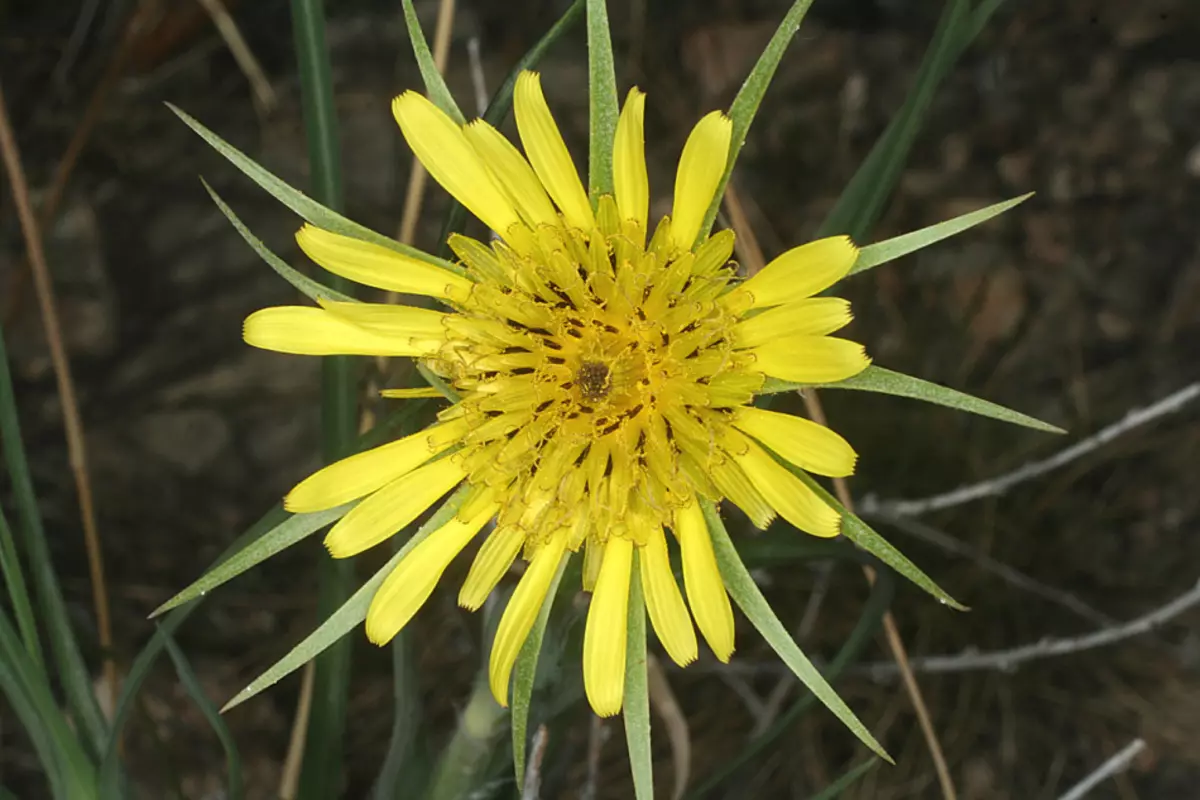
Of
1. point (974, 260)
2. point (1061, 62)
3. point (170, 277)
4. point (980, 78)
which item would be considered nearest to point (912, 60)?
point (980, 78)

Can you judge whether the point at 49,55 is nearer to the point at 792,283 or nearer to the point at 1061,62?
the point at 792,283

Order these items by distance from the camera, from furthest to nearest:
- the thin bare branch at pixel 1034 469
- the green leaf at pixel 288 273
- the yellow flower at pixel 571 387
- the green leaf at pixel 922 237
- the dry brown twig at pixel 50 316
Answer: the thin bare branch at pixel 1034 469, the dry brown twig at pixel 50 316, the yellow flower at pixel 571 387, the green leaf at pixel 288 273, the green leaf at pixel 922 237

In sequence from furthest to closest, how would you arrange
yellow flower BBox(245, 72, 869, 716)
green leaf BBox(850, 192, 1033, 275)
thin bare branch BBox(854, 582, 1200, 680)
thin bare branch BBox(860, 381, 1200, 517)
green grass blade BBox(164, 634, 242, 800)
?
thin bare branch BBox(854, 582, 1200, 680), thin bare branch BBox(860, 381, 1200, 517), green grass blade BBox(164, 634, 242, 800), yellow flower BBox(245, 72, 869, 716), green leaf BBox(850, 192, 1033, 275)

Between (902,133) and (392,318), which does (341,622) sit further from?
(902,133)

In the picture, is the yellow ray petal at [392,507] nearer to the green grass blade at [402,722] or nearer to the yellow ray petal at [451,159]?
the green grass blade at [402,722]

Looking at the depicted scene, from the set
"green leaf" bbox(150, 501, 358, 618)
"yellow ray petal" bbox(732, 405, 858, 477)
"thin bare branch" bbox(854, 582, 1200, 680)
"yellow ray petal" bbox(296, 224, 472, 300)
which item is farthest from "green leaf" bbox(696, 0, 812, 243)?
"thin bare branch" bbox(854, 582, 1200, 680)

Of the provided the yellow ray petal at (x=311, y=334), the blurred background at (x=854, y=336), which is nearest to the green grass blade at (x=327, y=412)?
the yellow ray petal at (x=311, y=334)

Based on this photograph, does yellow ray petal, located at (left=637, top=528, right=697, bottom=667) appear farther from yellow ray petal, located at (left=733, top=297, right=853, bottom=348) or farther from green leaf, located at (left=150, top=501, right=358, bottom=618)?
green leaf, located at (left=150, top=501, right=358, bottom=618)

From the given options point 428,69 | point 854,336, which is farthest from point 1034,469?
point 428,69
